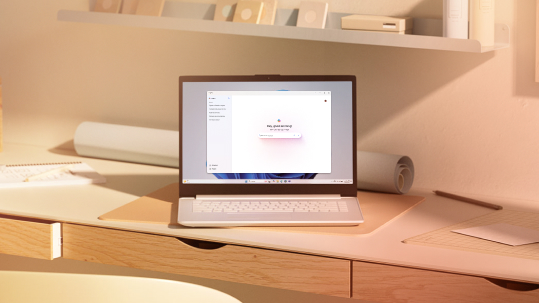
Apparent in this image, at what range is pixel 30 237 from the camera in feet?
4.69

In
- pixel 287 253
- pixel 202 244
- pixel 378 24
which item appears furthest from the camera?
pixel 378 24

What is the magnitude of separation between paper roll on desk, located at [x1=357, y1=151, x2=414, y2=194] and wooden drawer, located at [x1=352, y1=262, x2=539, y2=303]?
0.45 meters

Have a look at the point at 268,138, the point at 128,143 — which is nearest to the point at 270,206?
the point at 268,138

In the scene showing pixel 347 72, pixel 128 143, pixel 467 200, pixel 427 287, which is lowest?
pixel 427 287

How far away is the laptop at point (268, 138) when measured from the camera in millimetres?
1465

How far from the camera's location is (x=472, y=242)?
49.3 inches

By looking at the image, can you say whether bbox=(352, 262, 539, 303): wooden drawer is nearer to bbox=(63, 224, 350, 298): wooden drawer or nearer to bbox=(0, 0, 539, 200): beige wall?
bbox=(63, 224, 350, 298): wooden drawer

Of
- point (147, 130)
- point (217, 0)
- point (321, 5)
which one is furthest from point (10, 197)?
A: point (321, 5)

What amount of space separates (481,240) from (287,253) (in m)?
0.41

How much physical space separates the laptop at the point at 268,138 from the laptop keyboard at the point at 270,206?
2 centimetres

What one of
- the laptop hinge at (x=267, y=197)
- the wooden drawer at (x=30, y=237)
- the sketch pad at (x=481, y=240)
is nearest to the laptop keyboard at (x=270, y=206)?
the laptop hinge at (x=267, y=197)

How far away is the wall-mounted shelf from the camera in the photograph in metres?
1.44

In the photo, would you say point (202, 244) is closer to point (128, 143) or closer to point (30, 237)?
point (30, 237)

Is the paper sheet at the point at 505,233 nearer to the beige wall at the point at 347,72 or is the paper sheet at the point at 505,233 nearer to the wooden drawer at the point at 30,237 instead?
the beige wall at the point at 347,72
